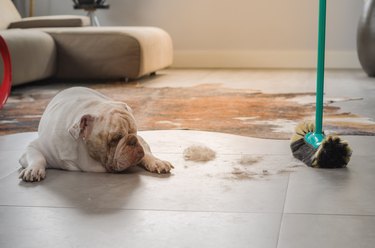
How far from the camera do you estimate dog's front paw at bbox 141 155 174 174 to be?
2.06 metres

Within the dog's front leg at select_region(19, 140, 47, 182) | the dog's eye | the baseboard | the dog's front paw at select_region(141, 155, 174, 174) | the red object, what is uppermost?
the dog's eye

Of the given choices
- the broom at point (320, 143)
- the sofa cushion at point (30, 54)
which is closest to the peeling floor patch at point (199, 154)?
the broom at point (320, 143)

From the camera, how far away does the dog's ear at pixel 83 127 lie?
1.97m

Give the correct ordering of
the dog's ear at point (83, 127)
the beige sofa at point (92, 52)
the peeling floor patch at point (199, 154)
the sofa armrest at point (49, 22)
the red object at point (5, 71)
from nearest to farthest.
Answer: the dog's ear at point (83, 127) < the peeling floor patch at point (199, 154) < the red object at point (5, 71) < the beige sofa at point (92, 52) < the sofa armrest at point (49, 22)

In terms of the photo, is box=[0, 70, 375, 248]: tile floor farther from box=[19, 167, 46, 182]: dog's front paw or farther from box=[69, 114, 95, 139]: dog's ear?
box=[69, 114, 95, 139]: dog's ear

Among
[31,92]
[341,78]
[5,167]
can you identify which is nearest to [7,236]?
[5,167]

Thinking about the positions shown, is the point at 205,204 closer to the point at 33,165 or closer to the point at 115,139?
the point at 115,139

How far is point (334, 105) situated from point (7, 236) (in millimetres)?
2339

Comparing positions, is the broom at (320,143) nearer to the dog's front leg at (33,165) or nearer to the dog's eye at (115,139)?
the dog's eye at (115,139)

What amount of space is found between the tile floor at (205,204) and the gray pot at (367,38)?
8.44 ft

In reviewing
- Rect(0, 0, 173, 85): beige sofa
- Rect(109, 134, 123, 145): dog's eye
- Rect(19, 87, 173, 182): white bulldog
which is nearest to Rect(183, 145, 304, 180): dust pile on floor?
Rect(19, 87, 173, 182): white bulldog

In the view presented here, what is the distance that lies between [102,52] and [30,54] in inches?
22.5

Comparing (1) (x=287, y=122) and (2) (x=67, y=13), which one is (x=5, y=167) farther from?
(2) (x=67, y=13)

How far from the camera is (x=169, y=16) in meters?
6.32
